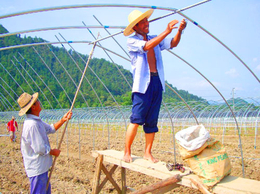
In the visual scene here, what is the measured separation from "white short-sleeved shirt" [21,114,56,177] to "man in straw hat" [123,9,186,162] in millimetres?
1003

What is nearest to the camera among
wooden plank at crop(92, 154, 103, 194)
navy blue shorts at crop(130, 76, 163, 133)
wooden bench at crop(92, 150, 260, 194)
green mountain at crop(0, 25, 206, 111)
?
wooden bench at crop(92, 150, 260, 194)

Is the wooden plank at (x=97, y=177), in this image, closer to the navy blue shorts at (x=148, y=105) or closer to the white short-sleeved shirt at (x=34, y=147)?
the white short-sleeved shirt at (x=34, y=147)

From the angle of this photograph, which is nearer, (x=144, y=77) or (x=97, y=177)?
(x=144, y=77)

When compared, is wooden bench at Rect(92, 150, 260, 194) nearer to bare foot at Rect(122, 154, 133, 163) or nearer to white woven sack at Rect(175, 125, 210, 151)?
bare foot at Rect(122, 154, 133, 163)

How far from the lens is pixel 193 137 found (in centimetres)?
261

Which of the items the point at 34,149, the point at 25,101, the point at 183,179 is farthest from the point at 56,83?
the point at 183,179

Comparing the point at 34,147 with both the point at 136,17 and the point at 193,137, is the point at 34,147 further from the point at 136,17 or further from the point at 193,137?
the point at 136,17

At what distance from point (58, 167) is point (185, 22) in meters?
5.68

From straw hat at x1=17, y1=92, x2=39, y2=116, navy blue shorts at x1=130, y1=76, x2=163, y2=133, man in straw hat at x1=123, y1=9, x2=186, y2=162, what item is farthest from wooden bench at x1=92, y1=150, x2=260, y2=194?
straw hat at x1=17, y1=92, x2=39, y2=116

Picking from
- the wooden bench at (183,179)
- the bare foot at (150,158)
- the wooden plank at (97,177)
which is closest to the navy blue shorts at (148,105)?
the bare foot at (150,158)

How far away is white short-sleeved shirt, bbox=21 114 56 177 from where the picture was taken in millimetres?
2930

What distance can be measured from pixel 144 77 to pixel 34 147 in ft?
5.04

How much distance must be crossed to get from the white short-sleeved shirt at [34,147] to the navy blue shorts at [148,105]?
1115 mm

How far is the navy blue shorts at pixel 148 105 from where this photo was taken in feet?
9.99
